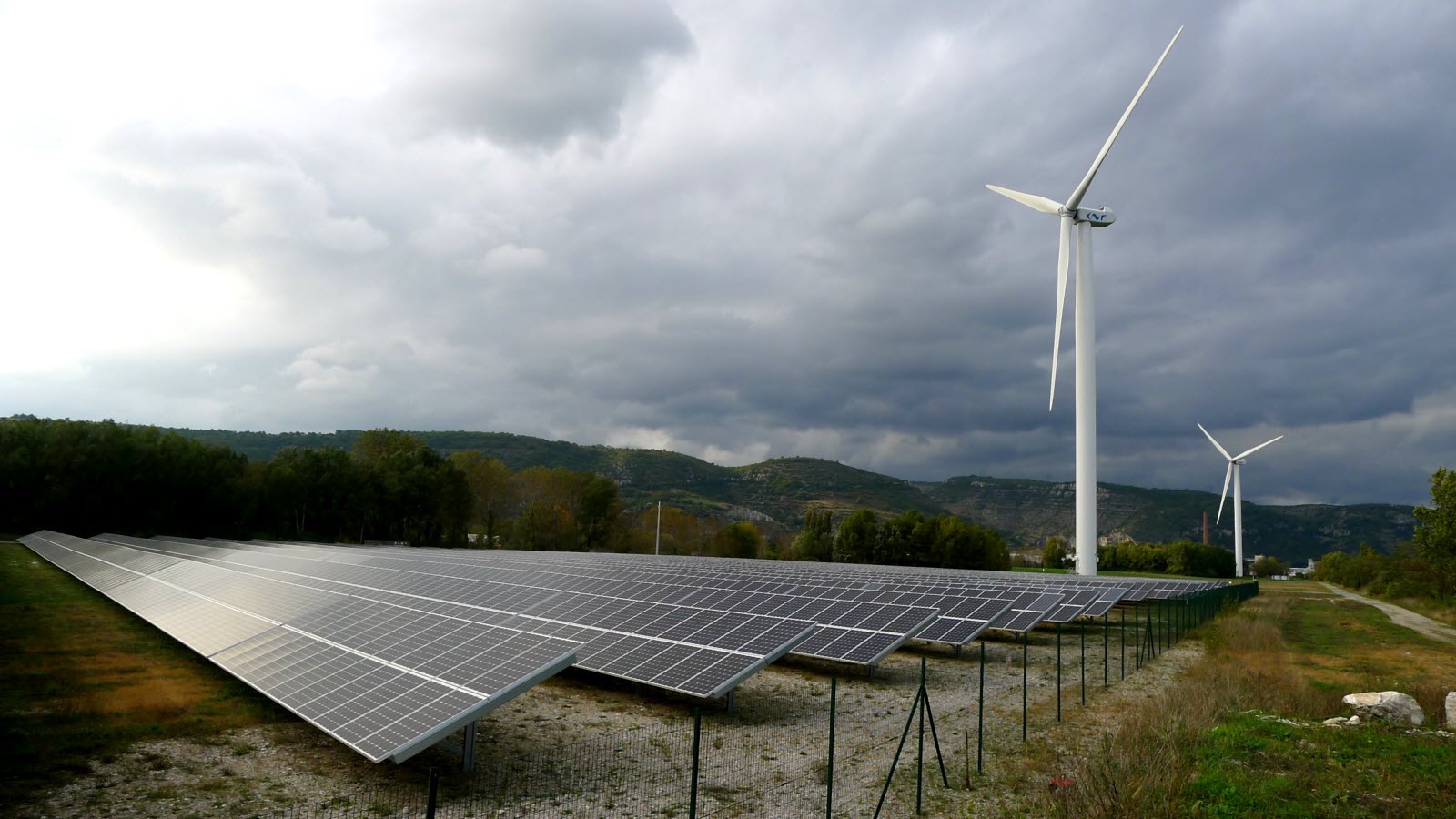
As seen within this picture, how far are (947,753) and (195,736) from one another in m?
15.2

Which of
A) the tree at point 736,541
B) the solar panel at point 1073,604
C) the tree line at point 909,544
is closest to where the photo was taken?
the solar panel at point 1073,604

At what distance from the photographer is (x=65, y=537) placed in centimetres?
6800

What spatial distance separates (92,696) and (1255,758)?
84.3 feet

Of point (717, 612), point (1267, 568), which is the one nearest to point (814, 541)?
point (717, 612)

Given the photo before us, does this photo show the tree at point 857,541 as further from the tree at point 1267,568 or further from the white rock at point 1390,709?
the tree at point 1267,568

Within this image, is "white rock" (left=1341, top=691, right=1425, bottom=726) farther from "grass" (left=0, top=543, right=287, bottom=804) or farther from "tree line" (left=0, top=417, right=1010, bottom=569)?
"tree line" (left=0, top=417, right=1010, bottom=569)

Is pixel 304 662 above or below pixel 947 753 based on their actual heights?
above

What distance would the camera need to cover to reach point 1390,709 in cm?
1814

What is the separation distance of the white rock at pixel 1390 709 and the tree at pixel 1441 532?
57.8 m

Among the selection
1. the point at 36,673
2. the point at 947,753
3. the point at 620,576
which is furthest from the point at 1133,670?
the point at 36,673

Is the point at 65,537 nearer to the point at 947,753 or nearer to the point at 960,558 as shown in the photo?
the point at 947,753

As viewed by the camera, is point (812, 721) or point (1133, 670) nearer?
point (812, 721)

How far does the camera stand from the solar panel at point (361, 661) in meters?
11.8

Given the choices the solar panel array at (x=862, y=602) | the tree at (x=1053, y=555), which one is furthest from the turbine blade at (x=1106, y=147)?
the tree at (x=1053, y=555)
